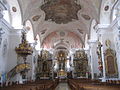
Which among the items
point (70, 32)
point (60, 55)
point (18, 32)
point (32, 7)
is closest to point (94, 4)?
point (32, 7)

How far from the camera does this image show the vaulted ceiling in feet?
43.3

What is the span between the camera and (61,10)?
15906 millimetres

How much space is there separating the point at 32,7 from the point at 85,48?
11659 millimetres

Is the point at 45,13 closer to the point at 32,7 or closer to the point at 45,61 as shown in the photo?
the point at 32,7

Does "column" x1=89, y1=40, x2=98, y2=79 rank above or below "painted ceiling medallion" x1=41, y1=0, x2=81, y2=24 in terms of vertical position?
below

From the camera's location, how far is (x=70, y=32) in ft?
76.0

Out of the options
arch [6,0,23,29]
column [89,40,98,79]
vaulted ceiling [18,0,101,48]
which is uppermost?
vaulted ceiling [18,0,101,48]

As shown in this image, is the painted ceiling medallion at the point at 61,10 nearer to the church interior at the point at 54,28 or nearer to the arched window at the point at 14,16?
the church interior at the point at 54,28

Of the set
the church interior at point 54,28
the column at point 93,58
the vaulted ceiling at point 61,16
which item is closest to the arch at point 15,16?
the church interior at point 54,28

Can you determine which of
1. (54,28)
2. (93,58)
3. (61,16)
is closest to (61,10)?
(61,16)

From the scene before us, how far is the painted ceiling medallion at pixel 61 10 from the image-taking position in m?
14.2

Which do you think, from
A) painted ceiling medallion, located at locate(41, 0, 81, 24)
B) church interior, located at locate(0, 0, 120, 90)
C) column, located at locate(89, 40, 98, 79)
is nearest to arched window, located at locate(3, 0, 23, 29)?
church interior, located at locate(0, 0, 120, 90)

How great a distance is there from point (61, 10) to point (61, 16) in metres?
1.55

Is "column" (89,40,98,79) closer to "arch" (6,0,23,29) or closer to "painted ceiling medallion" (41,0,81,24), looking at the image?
"painted ceiling medallion" (41,0,81,24)
